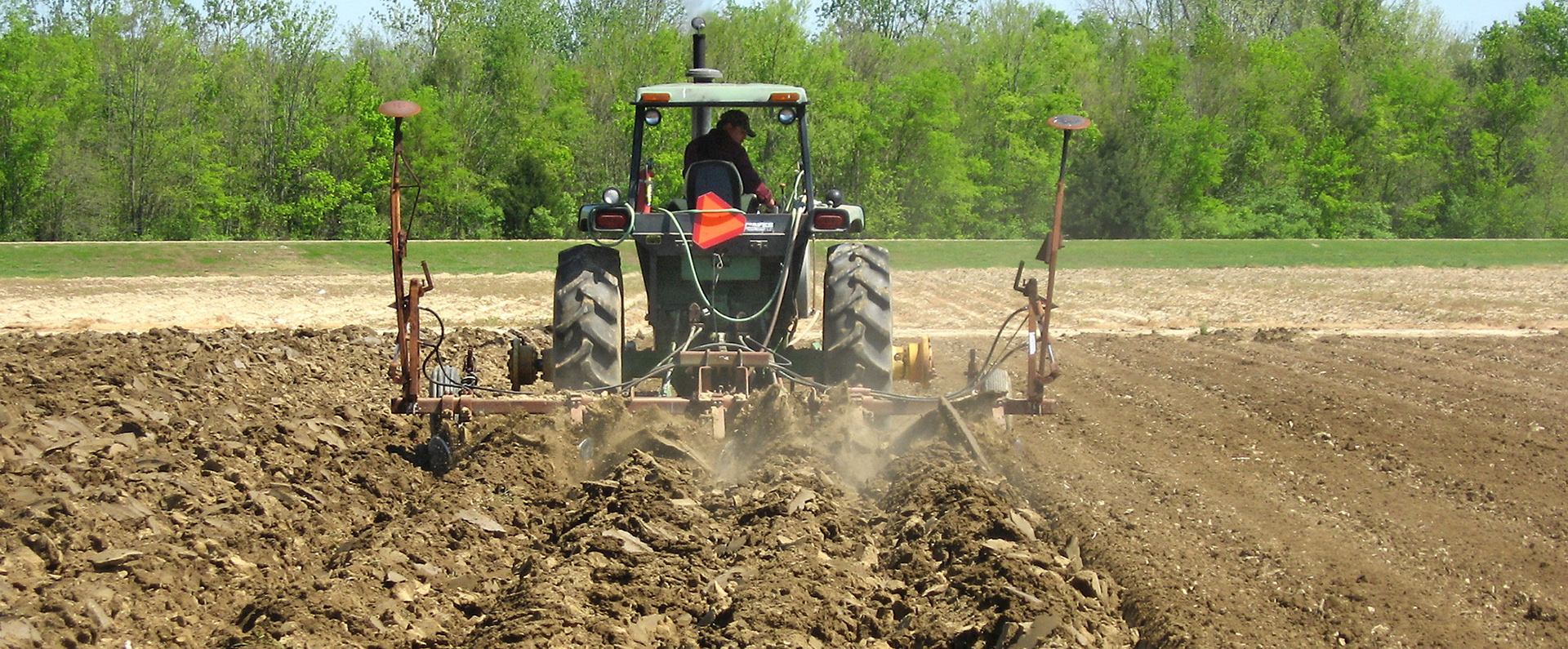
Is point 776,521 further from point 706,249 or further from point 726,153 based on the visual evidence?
point 726,153

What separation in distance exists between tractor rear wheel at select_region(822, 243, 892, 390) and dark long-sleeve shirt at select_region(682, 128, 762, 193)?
0.98 metres

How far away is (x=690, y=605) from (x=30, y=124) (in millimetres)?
41100

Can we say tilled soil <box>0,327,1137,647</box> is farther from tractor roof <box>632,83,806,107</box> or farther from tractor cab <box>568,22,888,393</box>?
tractor roof <box>632,83,806,107</box>

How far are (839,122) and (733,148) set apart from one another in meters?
36.7

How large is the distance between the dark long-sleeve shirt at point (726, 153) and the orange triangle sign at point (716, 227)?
72cm

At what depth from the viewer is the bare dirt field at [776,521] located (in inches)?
200

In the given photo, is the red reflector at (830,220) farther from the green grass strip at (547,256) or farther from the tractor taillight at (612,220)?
the green grass strip at (547,256)

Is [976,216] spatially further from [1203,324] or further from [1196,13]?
[1203,324]

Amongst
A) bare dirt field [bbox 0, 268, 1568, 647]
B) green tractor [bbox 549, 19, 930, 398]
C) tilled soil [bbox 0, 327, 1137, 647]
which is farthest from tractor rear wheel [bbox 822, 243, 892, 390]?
tilled soil [bbox 0, 327, 1137, 647]

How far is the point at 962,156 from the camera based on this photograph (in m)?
50.0

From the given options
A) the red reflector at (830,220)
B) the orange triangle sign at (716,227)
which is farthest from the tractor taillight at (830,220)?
the orange triangle sign at (716,227)

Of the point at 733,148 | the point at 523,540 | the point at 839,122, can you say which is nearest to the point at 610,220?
the point at 733,148

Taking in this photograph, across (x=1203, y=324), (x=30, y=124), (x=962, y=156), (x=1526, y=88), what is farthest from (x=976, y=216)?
(x=1203, y=324)

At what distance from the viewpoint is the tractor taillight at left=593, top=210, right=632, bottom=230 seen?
788cm
